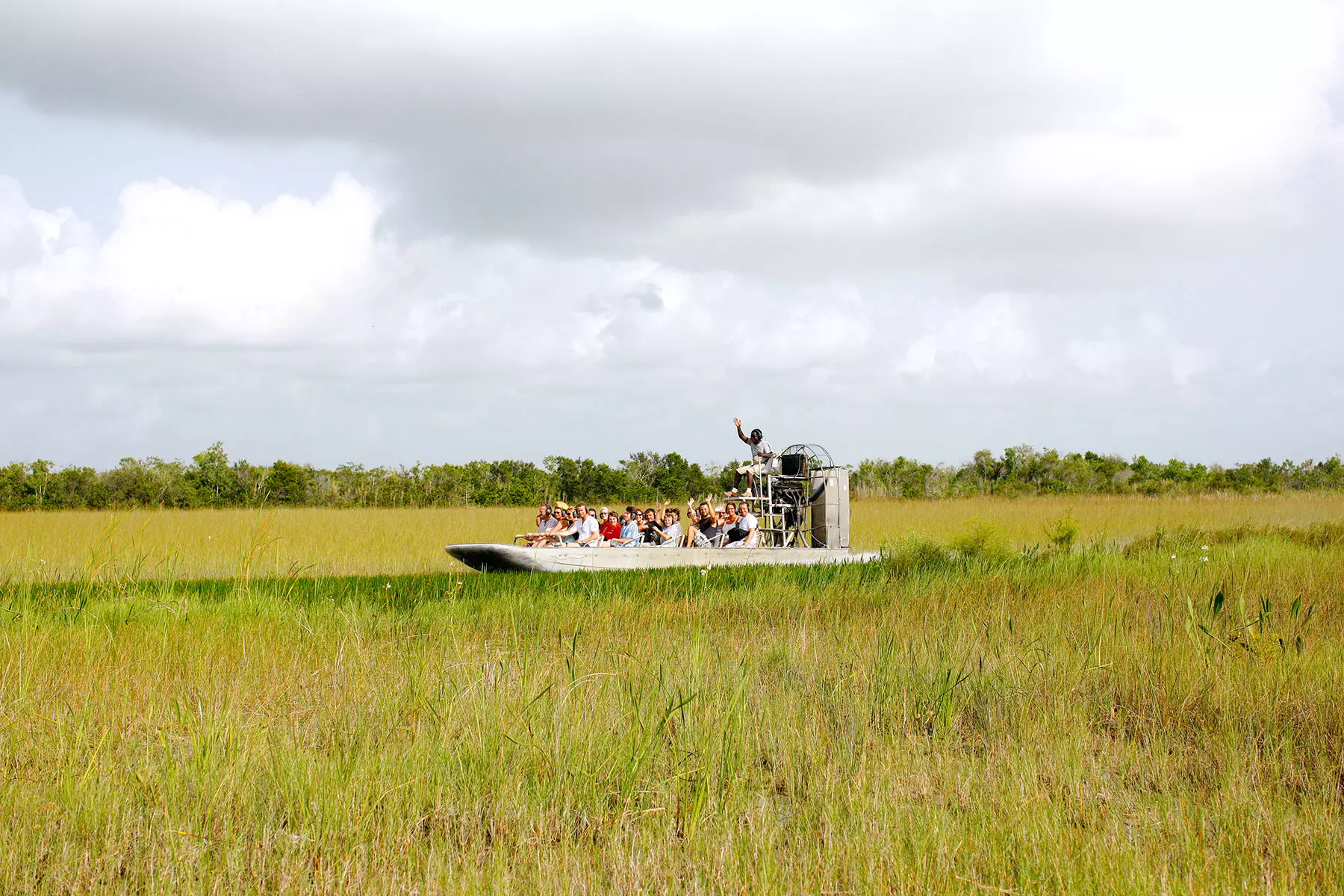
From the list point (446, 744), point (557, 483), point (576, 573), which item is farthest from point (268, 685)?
point (557, 483)

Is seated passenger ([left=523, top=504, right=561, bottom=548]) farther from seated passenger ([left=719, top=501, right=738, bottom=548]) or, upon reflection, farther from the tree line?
the tree line

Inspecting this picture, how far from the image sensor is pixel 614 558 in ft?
45.8

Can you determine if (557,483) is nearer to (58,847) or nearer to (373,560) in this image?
(373,560)

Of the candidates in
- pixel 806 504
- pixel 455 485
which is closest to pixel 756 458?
pixel 806 504

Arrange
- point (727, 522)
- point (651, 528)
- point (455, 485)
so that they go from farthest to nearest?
point (455, 485) → point (651, 528) → point (727, 522)

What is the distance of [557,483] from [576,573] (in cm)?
2535

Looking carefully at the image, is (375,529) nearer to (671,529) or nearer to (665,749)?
(671,529)

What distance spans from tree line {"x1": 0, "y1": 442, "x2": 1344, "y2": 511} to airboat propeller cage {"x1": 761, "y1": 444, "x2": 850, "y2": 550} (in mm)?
18631

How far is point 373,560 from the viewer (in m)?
17.0

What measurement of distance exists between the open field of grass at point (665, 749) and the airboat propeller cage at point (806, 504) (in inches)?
280

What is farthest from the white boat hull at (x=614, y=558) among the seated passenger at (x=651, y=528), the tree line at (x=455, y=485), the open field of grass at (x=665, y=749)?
the tree line at (x=455, y=485)

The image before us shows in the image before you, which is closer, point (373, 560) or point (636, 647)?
point (636, 647)

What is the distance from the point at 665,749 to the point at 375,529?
1860cm

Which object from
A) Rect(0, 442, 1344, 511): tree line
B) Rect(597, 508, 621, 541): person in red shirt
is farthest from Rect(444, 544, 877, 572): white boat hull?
Rect(0, 442, 1344, 511): tree line
